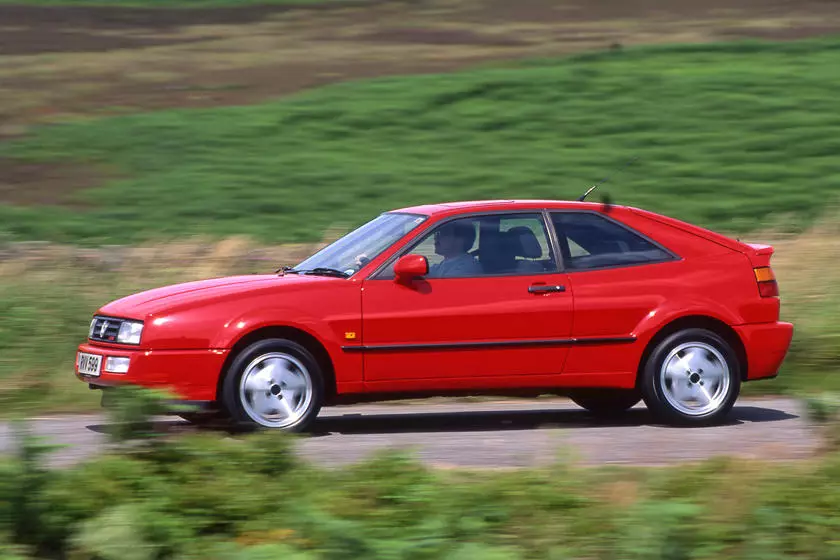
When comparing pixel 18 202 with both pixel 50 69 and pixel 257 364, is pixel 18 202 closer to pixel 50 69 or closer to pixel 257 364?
pixel 50 69

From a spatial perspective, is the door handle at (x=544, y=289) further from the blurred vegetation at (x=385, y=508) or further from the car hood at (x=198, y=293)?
the blurred vegetation at (x=385, y=508)

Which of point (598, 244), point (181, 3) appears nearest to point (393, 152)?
point (598, 244)

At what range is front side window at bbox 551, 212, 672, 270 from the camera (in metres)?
9.98

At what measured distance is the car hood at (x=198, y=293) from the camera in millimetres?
9320

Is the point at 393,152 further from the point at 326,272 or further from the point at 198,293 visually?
the point at 198,293

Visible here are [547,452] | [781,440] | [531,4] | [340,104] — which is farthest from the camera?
[531,4]

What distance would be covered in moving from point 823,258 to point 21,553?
12399mm

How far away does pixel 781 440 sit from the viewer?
30.4 ft

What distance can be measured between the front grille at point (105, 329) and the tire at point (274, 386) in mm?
821

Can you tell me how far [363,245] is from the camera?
1008 centimetres

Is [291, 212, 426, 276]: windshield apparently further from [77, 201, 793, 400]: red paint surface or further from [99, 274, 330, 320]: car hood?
[99, 274, 330, 320]: car hood

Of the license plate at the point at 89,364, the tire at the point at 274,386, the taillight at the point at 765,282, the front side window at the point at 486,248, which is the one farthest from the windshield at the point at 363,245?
the taillight at the point at 765,282

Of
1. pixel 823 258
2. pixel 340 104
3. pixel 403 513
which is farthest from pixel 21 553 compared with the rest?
pixel 340 104

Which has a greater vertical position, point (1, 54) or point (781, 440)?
point (1, 54)
